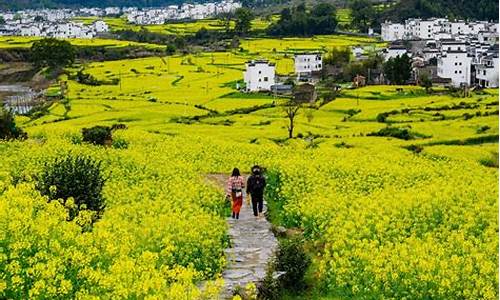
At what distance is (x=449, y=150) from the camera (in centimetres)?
3634

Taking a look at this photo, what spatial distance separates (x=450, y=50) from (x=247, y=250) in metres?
75.0

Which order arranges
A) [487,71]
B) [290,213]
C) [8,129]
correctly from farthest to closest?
[487,71] → [8,129] → [290,213]

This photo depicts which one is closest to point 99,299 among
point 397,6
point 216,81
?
point 216,81

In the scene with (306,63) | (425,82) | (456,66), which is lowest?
(425,82)

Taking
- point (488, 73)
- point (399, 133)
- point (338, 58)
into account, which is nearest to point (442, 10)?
point (338, 58)

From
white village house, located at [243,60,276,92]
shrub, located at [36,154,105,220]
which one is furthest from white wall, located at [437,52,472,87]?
shrub, located at [36,154,105,220]

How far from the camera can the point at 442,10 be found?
140750 millimetres

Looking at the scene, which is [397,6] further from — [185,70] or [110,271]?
[110,271]

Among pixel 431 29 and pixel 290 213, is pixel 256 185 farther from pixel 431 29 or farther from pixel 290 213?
pixel 431 29

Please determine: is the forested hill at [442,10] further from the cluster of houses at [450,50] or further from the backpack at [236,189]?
the backpack at [236,189]

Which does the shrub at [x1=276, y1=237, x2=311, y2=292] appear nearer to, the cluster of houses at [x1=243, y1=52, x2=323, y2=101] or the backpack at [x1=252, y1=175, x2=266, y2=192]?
the backpack at [x1=252, y1=175, x2=266, y2=192]

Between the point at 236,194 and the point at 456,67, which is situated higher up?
the point at 236,194

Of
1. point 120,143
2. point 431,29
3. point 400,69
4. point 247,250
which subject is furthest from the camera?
point 431,29

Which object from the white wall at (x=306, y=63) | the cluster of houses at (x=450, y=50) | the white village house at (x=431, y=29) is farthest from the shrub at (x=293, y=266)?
the white village house at (x=431, y=29)
